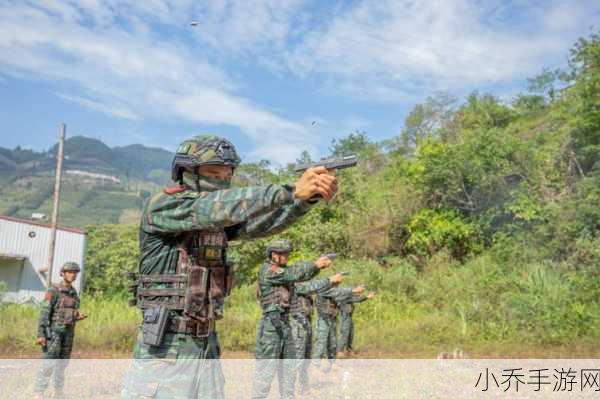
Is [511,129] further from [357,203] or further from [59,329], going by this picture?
[59,329]

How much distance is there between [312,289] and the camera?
7941 millimetres

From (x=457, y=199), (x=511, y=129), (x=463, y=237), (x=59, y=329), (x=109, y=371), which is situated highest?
(x=511, y=129)

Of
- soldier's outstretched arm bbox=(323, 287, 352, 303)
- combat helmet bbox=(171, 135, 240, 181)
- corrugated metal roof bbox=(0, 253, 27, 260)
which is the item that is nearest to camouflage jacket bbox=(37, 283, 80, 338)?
soldier's outstretched arm bbox=(323, 287, 352, 303)

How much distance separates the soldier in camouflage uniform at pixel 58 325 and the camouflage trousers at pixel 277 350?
3.14 meters

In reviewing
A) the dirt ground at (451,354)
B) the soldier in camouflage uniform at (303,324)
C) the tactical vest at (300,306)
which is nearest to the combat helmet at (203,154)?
the tactical vest at (300,306)

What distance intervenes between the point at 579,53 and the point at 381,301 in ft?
33.0

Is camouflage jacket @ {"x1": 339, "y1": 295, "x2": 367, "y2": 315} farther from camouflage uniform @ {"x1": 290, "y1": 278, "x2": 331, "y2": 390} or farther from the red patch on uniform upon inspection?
the red patch on uniform

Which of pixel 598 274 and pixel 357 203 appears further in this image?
pixel 357 203

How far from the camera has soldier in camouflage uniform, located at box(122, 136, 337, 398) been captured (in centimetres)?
295

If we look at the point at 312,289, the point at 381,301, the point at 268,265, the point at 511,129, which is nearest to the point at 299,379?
the point at 312,289

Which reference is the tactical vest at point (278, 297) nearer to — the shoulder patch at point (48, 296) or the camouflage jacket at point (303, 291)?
the camouflage jacket at point (303, 291)

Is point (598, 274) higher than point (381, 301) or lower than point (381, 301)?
higher

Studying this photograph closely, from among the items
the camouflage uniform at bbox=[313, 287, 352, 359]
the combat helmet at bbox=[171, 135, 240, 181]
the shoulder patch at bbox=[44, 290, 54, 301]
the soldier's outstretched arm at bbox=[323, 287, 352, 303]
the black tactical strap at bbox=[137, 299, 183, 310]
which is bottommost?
the camouflage uniform at bbox=[313, 287, 352, 359]

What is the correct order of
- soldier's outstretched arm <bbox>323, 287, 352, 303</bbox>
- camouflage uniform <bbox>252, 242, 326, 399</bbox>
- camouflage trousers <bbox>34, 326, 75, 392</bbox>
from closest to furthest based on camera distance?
Answer: camouflage uniform <bbox>252, 242, 326, 399</bbox> < camouflage trousers <bbox>34, 326, 75, 392</bbox> < soldier's outstretched arm <bbox>323, 287, 352, 303</bbox>
